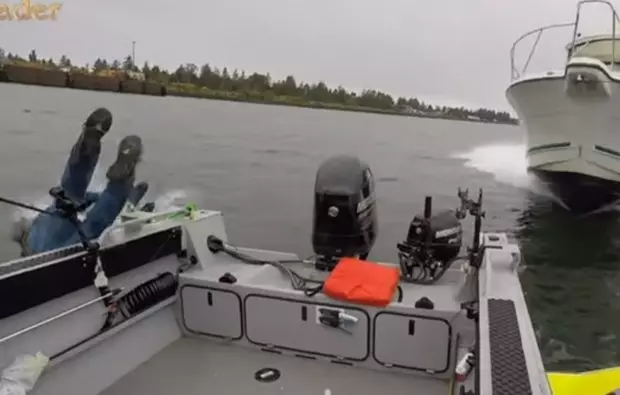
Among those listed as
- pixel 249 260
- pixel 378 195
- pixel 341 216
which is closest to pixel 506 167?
pixel 378 195

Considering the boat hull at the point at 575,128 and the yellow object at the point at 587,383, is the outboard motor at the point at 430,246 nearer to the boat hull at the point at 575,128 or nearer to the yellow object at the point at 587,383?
the yellow object at the point at 587,383

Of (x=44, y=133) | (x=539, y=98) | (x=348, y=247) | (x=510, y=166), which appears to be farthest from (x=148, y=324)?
(x=44, y=133)

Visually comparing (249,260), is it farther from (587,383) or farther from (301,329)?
(587,383)

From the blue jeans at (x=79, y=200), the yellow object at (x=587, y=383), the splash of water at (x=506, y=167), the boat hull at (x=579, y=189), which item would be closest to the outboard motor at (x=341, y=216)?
the blue jeans at (x=79, y=200)

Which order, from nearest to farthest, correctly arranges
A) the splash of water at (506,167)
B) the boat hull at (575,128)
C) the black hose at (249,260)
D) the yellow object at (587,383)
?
the black hose at (249,260)
the yellow object at (587,383)
the boat hull at (575,128)
the splash of water at (506,167)

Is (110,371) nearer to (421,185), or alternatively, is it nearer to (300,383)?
(300,383)

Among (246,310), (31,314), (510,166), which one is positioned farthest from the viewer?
(510,166)

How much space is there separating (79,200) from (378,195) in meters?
13.7

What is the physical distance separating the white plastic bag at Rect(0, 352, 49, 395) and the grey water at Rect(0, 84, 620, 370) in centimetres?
111

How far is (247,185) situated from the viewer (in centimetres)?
1655

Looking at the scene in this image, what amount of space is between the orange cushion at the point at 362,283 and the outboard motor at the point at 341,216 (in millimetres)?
302

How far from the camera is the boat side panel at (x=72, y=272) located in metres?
2.07

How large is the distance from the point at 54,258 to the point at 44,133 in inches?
933

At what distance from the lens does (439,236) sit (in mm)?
3049
